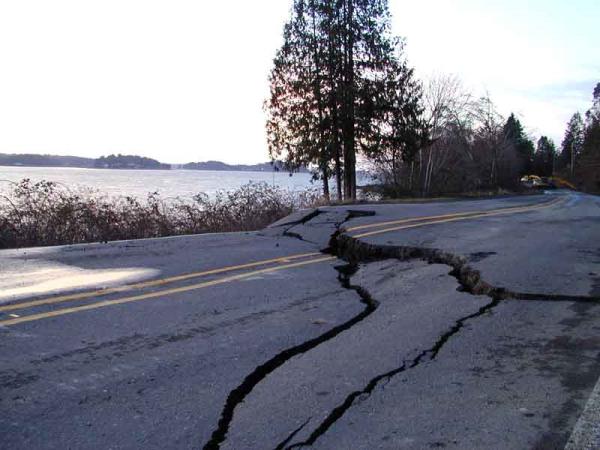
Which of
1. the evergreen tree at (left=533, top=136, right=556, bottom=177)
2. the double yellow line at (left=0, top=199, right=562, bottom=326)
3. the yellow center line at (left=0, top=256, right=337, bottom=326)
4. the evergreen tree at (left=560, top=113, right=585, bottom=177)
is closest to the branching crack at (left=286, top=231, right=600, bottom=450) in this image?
the double yellow line at (left=0, top=199, right=562, bottom=326)

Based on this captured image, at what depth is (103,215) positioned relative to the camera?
1141 cm

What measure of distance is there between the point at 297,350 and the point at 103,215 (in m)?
8.63

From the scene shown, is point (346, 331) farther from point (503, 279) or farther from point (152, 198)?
point (152, 198)

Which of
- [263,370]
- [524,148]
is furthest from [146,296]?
[524,148]

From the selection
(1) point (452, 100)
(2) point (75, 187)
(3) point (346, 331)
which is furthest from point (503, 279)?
(1) point (452, 100)

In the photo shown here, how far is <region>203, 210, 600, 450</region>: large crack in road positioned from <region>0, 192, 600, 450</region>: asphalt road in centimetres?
2

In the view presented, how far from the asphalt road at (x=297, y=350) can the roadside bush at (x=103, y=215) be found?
133 inches

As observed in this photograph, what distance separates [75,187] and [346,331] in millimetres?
10798

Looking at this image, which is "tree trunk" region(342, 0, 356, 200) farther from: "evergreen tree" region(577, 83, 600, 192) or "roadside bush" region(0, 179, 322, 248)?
"evergreen tree" region(577, 83, 600, 192)

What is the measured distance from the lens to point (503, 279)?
19.6 feet

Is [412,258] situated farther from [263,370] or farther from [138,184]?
[138,184]

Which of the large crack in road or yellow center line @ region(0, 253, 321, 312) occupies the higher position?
yellow center line @ region(0, 253, 321, 312)

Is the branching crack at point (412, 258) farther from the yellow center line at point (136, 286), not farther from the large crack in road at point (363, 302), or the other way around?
the yellow center line at point (136, 286)

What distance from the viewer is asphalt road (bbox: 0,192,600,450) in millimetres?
2785
